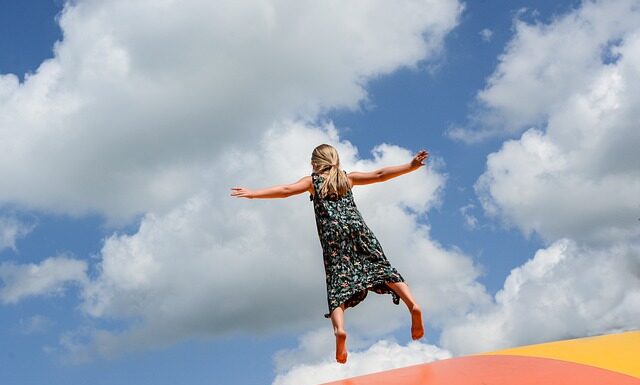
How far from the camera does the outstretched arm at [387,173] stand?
5.55m

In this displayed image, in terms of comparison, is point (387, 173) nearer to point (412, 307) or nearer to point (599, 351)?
point (412, 307)

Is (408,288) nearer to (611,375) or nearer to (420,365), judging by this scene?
(420,365)

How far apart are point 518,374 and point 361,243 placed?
1690 mm

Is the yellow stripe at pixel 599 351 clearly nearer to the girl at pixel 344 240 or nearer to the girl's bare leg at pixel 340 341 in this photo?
the girl at pixel 344 240

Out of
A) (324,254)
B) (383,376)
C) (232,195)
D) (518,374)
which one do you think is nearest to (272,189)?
(232,195)

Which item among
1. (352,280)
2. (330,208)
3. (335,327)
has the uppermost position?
(330,208)

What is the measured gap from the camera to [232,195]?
5359 millimetres

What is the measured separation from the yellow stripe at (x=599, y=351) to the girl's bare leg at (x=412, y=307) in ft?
1.73

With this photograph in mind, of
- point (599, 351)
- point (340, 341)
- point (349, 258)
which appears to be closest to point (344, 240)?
point (349, 258)

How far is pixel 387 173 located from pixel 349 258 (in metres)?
0.79

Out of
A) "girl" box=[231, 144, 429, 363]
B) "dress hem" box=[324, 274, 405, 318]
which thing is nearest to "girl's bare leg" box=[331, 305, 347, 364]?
"girl" box=[231, 144, 429, 363]

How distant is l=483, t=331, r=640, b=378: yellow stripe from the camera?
411 cm

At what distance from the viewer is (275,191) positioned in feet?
17.9

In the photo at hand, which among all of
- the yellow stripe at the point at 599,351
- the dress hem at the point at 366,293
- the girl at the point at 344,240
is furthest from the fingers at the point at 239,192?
the yellow stripe at the point at 599,351
